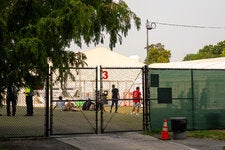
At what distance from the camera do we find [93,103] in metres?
26.2

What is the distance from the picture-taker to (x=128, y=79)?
3953 centimetres

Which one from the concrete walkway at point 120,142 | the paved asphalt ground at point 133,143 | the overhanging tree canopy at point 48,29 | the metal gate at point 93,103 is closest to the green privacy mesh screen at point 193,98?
the metal gate at point 93,103

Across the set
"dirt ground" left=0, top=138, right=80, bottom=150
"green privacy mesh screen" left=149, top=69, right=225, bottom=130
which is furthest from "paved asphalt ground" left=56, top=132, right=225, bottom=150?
"green privacy mesh screen" left=149, top=69, right=225, bottom=130

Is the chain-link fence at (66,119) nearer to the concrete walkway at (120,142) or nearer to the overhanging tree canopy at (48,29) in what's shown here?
the concrete walkway at (120,142)

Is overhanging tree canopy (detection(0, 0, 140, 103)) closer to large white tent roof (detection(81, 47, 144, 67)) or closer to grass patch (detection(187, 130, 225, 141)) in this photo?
grass patch (detection(187, 130, 225, 141))

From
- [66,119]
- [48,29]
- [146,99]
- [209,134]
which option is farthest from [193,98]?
[48,29]

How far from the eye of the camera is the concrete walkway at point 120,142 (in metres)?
11.4

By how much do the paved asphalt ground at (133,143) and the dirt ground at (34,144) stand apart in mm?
307

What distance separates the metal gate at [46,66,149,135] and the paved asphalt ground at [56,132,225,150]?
1.10 metres

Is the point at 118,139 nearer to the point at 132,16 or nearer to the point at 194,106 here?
the point at 194,106

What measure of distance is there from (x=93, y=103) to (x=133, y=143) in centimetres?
1420

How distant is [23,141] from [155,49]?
73354mm

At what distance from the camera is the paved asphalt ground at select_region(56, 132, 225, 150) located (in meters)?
11.4

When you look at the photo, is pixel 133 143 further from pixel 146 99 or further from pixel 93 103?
pixel 93 103
